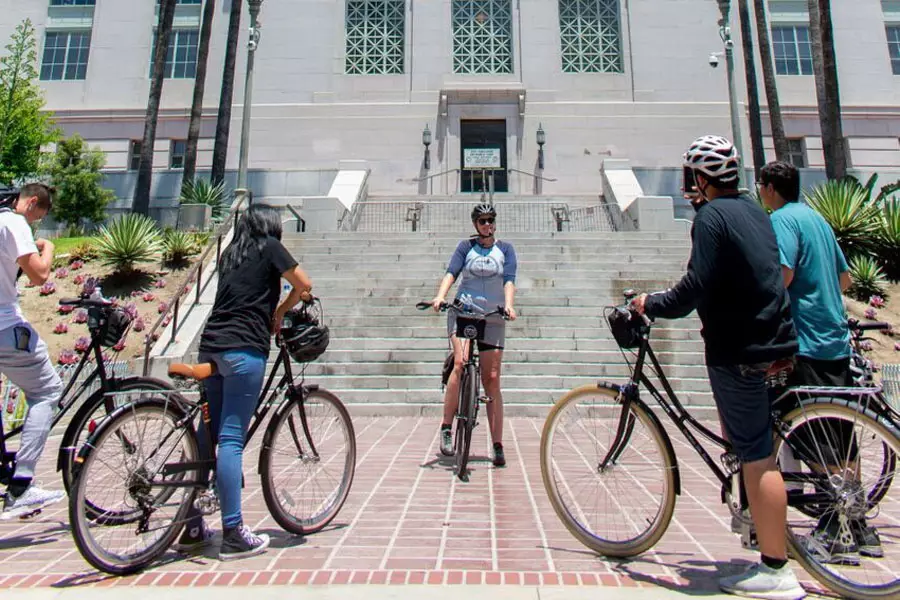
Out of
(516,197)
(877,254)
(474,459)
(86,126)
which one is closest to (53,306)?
(474,459)

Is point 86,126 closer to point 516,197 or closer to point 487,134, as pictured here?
point 487,134

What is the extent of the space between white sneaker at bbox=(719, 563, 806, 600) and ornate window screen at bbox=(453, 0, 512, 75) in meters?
25.7

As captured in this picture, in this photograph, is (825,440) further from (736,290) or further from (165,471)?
(165,471)

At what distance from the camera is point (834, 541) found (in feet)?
9.67

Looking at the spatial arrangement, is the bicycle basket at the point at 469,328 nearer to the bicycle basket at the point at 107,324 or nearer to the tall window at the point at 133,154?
the bicycle basket at the point at 107,324

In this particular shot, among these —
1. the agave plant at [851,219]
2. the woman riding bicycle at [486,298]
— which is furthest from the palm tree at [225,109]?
the agave plant at [851,219]

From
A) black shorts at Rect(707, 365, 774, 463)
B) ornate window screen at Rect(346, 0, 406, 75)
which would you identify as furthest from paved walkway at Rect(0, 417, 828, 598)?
ornate window screen at Rect(346, 0, 406, 75)

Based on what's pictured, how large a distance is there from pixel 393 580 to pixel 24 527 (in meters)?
2.61

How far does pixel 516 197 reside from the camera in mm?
21031

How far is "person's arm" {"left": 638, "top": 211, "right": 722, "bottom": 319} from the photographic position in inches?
113

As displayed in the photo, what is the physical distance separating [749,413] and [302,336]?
2439 millimetres

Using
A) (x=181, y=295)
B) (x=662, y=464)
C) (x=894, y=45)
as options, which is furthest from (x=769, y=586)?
(x=894, y=45)

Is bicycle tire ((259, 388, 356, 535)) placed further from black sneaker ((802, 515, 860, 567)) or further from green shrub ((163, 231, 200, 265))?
green shrub ((163, 231, 200, 265))

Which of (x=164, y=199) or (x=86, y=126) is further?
(x=86, y=126)
